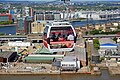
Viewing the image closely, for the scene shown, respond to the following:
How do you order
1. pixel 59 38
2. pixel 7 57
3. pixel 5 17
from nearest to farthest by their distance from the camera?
pixel 59 38
pixel 7 57
pixel 5 17

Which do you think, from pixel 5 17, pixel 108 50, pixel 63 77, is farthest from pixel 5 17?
pixel 63 77

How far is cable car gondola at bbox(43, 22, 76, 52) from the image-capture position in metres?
4.04

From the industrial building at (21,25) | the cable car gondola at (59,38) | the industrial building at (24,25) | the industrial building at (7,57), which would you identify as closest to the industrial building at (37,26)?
the industrial building at (24,25)

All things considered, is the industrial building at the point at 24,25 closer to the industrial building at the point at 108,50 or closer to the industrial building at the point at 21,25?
the industrial building at the point at 21,25

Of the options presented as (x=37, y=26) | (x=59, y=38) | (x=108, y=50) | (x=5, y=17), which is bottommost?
(x=5, y=17)

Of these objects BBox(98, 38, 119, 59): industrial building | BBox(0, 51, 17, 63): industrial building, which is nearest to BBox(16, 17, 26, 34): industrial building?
BBox(98, 38, 119, 59): industrial building

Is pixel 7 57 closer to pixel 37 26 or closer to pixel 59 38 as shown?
pixel 59 38

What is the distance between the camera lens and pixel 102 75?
6980 millimetres

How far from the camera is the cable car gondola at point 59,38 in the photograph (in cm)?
404

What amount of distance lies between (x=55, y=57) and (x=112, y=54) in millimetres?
1532

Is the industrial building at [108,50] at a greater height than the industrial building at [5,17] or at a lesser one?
greater

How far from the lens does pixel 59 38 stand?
4.12 m

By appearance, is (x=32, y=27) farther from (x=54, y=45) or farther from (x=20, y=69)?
(x=54, y=45)

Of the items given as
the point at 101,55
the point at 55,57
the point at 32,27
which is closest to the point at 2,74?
the point at 55,57
